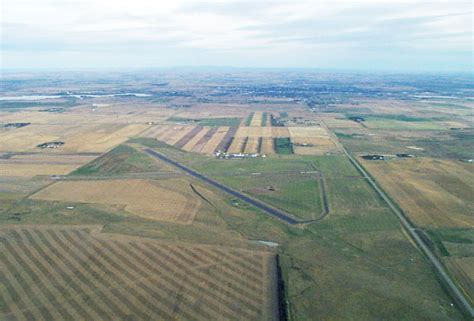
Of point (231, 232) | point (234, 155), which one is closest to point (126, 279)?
point (231, 232)

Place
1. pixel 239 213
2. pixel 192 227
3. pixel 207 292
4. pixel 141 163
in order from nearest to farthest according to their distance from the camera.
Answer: pixel 207 292, pixel 192 227, pixel 239 213, pixel 141 163

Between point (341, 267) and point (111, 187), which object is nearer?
point (341, 267)

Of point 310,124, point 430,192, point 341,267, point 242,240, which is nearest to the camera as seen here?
point 341,267

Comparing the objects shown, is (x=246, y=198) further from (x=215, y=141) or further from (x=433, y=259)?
(x=215, y=141)

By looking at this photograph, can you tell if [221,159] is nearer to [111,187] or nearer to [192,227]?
[111,187]

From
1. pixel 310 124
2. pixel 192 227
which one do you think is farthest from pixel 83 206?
pixel 310 124

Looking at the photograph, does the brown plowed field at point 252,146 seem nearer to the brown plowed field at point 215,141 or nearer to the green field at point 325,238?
the brown plowed field at point 215,141

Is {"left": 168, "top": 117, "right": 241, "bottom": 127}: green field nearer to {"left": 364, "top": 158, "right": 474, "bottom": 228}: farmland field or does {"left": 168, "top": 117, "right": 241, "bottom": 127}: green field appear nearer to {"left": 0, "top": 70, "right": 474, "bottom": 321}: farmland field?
{"left": 0, "top": 70, "right": 474, "bottom": 321}: farmland field

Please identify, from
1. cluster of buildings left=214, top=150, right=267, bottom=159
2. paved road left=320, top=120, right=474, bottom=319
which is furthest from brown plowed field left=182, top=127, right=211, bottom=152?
paved road left=320, top=120, right=474, bottom=319
